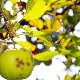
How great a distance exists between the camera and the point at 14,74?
1.15m

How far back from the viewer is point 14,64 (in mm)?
1146

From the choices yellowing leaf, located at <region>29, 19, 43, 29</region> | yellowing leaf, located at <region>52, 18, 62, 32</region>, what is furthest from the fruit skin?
yellowing leaf, located at <region>52, 18, 62, 32</region>

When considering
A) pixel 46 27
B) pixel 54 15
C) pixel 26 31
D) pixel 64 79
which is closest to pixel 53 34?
pixel 46 27

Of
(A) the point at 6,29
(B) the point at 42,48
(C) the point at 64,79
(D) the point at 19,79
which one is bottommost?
(D) the point at 19,79

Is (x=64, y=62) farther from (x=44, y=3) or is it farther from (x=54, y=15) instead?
(x=44, y=3)

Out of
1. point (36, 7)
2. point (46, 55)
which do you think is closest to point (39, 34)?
point (36, 7)

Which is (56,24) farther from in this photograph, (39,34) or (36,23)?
(39,34)

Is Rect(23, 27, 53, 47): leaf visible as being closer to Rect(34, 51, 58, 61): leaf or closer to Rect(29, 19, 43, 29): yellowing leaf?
Rect(34, 51, 58, 61): leaf

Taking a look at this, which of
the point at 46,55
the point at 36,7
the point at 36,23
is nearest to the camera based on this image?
the point at 36,7

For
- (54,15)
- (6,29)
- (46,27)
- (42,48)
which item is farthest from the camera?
(42,48)

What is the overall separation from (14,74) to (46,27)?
1482mm

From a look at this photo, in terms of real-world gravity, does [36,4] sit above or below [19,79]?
above

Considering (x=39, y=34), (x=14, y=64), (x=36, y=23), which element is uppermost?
(x=36, y=23)

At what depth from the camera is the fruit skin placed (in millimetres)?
1141
